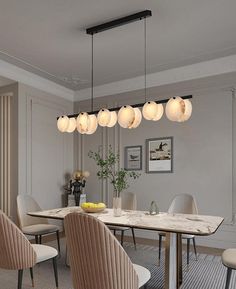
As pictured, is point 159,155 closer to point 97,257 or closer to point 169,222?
point 169,222

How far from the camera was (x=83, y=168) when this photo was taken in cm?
536

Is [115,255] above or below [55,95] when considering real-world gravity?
below

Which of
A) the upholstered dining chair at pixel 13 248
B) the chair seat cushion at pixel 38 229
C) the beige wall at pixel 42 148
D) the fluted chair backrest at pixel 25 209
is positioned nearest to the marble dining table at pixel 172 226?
the upholstered dining chair at pixel 13 248

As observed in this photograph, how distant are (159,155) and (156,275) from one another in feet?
6.52

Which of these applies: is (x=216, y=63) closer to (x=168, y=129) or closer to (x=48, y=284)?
(x=168, y=129)

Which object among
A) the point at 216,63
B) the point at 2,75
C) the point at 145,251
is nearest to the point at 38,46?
the point at 2,75

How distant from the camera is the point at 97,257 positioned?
157 cm

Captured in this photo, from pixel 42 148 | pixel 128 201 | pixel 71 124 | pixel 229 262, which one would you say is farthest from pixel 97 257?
pixel 42 148

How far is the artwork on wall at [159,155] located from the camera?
4.48m

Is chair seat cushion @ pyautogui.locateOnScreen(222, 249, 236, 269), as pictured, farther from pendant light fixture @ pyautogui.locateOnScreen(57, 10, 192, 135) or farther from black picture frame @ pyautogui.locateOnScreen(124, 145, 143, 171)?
black picture frame @ pyautogui.locateOnScreen(124, 145, 143, 171)

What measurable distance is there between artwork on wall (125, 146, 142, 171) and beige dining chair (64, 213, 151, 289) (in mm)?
3159

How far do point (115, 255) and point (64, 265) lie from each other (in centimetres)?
199

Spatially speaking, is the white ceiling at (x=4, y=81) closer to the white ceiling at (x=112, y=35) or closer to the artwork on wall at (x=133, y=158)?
the white ceiling at (x=112, y=35)

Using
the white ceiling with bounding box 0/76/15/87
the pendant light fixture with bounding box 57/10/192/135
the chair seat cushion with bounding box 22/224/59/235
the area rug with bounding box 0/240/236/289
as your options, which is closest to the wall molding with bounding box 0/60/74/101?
the white ceiling with bounding box 0/76/15/87
